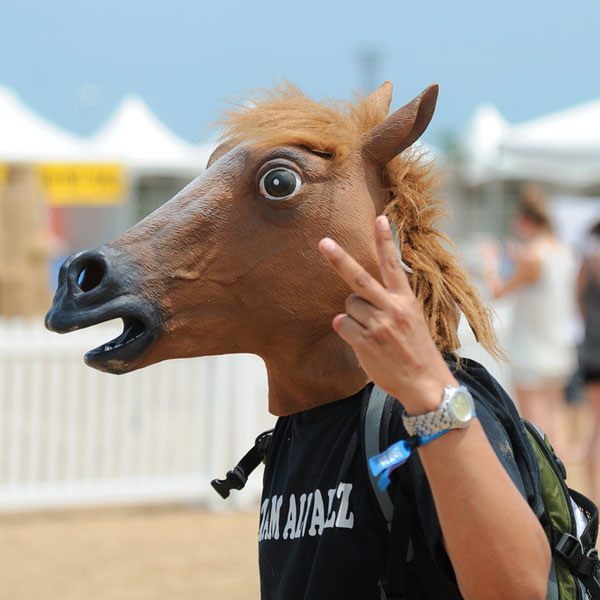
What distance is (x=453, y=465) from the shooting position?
46.6 inches

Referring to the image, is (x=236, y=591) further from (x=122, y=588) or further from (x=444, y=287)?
(x=444, y=287)

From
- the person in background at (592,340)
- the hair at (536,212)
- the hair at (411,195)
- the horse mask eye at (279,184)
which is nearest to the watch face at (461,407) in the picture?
the hair at (411,195)

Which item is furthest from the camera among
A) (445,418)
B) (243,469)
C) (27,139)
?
(27,139)

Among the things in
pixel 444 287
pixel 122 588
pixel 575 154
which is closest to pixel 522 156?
pixel 575 154

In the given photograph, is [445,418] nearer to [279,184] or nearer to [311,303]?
[311,303]

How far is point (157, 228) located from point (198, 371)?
4.92 metres

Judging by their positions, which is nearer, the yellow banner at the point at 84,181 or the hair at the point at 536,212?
the hair at the point at 536,212

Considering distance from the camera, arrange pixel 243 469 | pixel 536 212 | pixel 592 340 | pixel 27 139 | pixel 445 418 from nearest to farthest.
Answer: pixel 445 418
pixel 243 469
pixel 592 340
pixel 536 212
pixel 27 139

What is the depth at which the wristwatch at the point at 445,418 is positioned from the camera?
118 cm

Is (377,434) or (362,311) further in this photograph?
(377,434)

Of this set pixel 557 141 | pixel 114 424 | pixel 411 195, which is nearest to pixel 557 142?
pixel 557 141

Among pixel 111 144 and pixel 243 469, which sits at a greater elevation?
pixel 111 144

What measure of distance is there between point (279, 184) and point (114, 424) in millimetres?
5049

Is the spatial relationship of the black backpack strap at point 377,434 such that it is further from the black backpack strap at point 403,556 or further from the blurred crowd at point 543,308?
the blurred crowd at point 543,308
